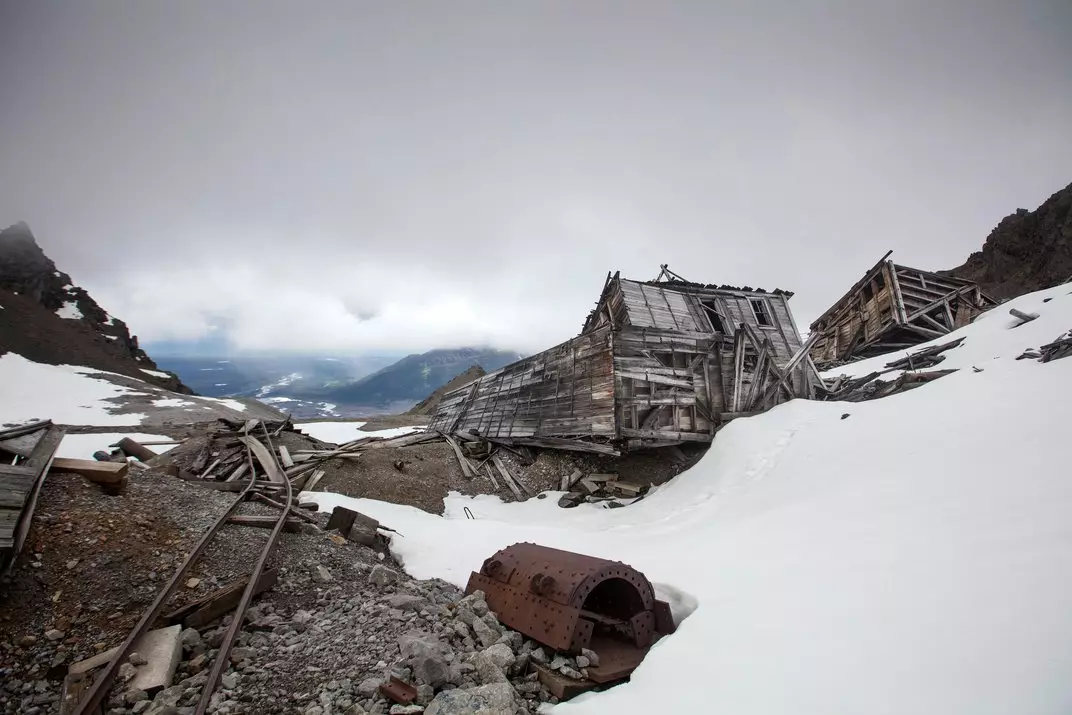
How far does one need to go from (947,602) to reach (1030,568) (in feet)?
1.74

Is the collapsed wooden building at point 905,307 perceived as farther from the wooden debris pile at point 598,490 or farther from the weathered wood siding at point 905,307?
the wooden debris pile at point 598,490

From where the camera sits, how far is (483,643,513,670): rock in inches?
139

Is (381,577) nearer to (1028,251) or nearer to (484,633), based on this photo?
(484,633)

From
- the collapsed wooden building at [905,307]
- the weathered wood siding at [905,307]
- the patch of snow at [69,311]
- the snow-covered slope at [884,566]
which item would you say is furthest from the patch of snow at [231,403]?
the weathered wood siding at [905,307]

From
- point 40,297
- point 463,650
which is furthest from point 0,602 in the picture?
point 40,297

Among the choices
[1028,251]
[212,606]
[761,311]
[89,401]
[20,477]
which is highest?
[1028,251]

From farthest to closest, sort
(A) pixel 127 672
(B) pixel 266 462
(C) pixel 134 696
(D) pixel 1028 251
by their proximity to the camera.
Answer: (D) pixel 1028 251 → (B) pixel 266 462 → (A) pixel 127 672 → (C) pixel 134 696

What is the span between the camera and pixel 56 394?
111 ft

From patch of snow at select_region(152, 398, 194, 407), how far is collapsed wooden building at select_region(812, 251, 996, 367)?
46176 millimetres

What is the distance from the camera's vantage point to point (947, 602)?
8.77 feet

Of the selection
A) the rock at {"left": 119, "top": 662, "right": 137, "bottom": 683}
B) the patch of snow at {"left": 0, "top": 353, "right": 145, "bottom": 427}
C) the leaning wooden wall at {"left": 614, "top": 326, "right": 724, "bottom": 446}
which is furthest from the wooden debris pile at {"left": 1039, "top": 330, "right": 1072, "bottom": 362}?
the patch of snow at {"left": 0, "top": 353, "right": 145, "bottom": 427}

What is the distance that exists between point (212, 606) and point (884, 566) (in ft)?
19.8

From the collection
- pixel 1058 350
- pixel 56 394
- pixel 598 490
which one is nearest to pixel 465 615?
pixel 598 490

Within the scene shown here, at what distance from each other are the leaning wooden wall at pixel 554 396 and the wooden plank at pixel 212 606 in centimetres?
1026
